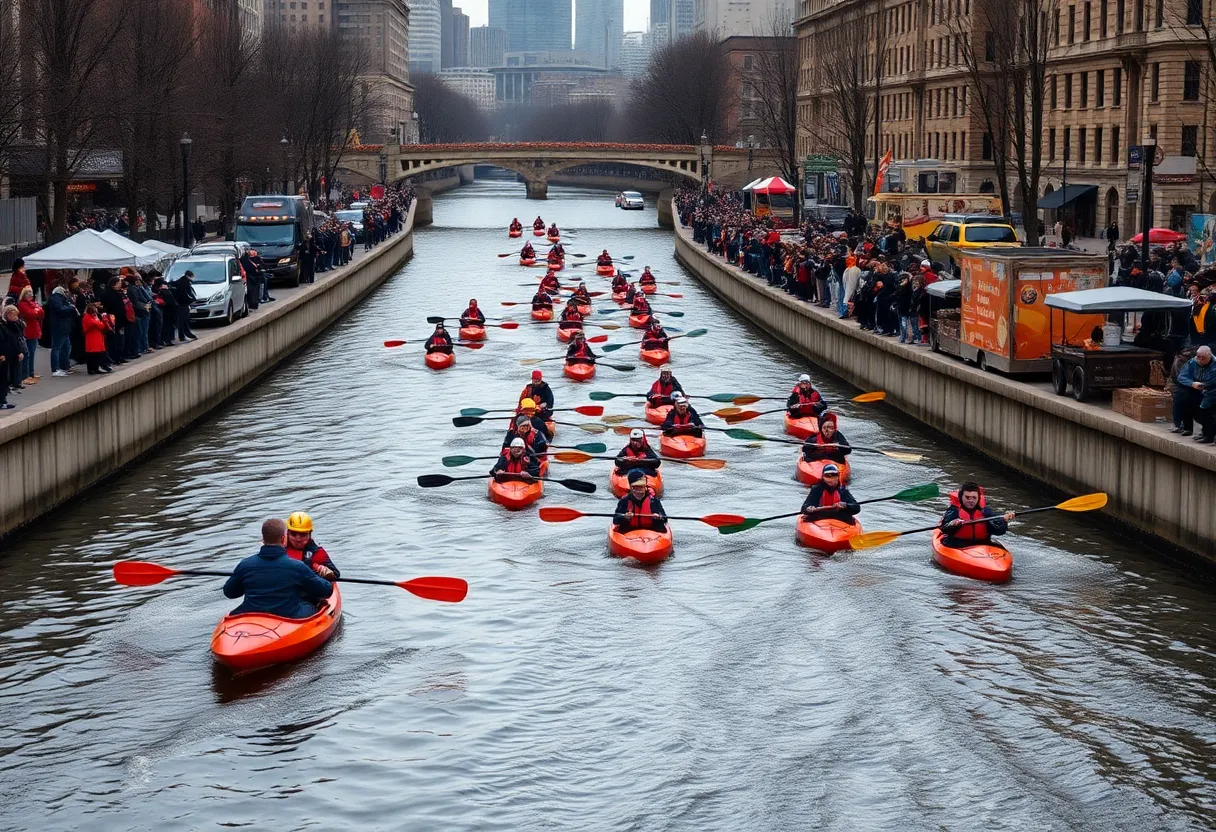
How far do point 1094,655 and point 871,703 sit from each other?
10.6ft

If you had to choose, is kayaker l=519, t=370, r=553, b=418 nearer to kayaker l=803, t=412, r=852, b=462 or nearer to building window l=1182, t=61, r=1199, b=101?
kayaker l=803, t=412, r=852, b=462

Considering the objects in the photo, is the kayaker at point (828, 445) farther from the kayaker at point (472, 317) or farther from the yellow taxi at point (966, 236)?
the kayaker at point (472, 317)

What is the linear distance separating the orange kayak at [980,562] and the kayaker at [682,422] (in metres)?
8.36

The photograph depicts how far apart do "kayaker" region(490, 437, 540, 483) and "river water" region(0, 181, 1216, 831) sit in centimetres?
52

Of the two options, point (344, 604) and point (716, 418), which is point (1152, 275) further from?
point (344, 604)

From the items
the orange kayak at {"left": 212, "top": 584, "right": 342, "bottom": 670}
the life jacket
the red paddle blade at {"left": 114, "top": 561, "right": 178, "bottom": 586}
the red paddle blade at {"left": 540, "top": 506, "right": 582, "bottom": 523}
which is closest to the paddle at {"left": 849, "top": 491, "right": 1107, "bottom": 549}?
the life jacket

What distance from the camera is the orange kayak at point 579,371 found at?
135 feet

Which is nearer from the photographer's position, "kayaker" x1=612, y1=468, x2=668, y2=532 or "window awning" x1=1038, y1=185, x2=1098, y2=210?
"kayaker" x1=612, y1=468, x2=668, y2=532

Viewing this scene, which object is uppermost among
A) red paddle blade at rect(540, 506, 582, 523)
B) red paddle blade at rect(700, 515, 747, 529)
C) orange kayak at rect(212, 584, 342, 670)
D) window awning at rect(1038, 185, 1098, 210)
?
window awning at rect(1038, 185, 1098, 210)

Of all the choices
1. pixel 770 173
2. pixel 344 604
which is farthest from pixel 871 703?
pixel 770 173

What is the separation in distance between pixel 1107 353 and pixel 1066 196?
4870cm

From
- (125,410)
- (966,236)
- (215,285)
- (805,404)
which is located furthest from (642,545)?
(966,236)

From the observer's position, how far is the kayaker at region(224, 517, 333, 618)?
739 inches

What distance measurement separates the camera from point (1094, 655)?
20125 millimetres
